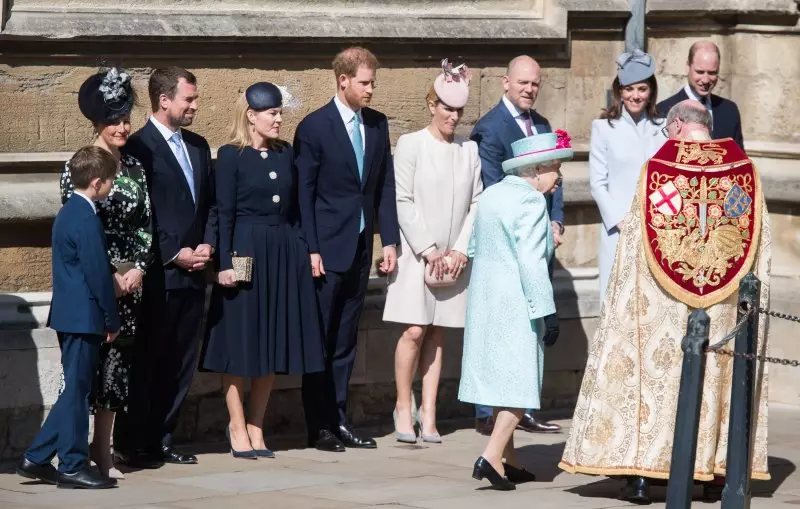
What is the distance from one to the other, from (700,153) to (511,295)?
1022 millimetres

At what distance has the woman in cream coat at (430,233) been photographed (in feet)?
31.0

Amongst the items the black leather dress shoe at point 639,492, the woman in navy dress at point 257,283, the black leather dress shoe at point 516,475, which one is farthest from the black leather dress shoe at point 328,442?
the black leather dress shoe at point 639,492

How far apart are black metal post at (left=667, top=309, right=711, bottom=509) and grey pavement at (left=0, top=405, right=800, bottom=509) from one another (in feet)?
4.60

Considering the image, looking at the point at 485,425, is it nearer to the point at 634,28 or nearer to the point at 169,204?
the point at 169,204

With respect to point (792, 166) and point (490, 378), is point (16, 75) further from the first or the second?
point (792, 166)

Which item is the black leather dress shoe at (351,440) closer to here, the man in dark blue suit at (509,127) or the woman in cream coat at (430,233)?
the woman in cream coat at (430,233)

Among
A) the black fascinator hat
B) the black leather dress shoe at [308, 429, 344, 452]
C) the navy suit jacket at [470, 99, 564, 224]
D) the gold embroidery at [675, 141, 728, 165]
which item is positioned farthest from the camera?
the navy suit jacket at [470, 99, 564, 224]

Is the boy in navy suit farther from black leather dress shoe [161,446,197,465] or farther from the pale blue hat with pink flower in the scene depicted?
the pale blue hat with pink flower

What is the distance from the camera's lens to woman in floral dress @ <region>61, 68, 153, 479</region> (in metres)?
8.10

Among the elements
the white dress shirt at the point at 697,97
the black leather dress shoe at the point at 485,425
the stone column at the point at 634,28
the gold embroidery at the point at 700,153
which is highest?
the stone column at the point at 634,28

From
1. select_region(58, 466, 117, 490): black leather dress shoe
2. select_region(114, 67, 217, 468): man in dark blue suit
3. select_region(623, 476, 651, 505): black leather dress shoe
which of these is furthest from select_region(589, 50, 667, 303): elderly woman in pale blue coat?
select_region(58, 466, 117, 490): black leather dress shoe

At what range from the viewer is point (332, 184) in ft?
30.3

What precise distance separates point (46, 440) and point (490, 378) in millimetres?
1937

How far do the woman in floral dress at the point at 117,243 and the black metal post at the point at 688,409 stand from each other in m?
2.79
